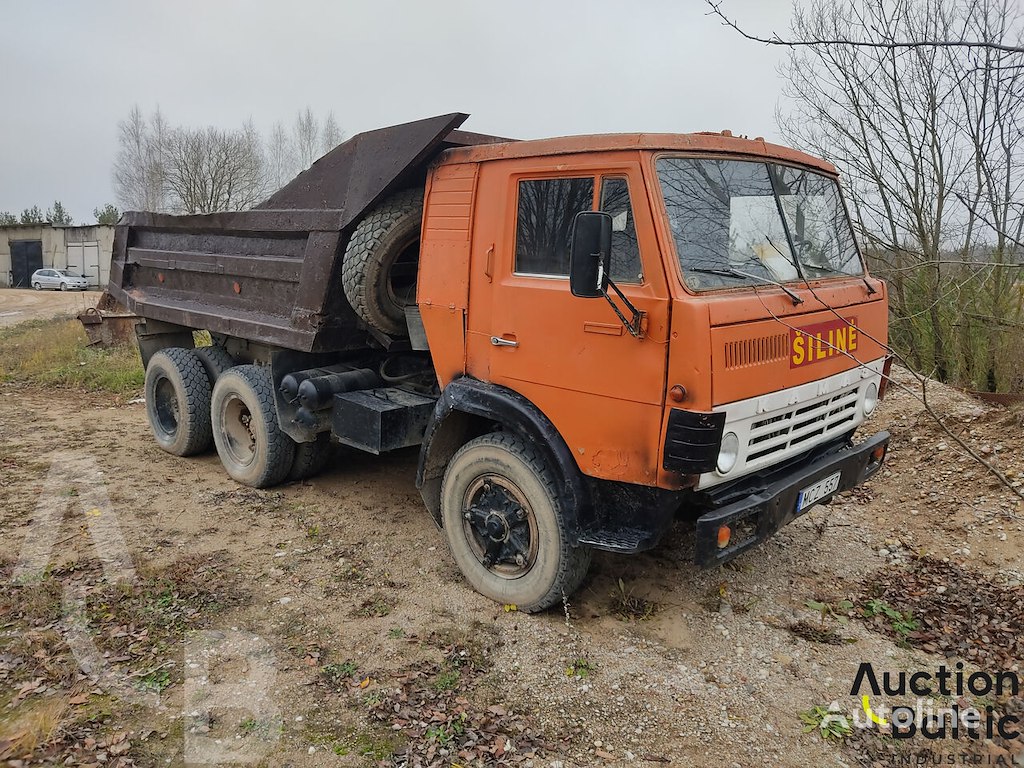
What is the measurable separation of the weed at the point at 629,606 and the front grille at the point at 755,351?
149cm

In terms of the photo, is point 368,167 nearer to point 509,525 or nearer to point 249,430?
point 509,525

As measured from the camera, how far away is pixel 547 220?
11.7ft

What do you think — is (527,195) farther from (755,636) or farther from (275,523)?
(275,523)

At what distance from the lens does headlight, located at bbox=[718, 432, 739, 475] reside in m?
3.11

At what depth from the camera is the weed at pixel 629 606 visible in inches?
149

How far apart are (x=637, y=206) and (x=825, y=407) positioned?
1.45 meters

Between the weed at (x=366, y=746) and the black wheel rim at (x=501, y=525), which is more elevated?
the black wheel rim at (x=501, y=525)

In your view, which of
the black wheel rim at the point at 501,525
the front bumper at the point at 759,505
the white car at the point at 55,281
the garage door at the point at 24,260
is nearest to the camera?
the front bumper at the point at 759,505

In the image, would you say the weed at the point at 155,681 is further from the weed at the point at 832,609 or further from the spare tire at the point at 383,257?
the weed at the point at 832,609

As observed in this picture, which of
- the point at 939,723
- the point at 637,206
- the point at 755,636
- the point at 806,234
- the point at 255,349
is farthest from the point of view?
the point at 255,349

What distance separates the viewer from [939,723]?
2.92 m

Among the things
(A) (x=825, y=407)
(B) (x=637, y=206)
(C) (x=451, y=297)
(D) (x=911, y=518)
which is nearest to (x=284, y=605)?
(C) (x=451, y=297)

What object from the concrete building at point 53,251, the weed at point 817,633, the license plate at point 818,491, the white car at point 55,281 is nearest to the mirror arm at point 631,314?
the license plate at point 818,491

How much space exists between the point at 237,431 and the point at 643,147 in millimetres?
4202
